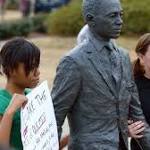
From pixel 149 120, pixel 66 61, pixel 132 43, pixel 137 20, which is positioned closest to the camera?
pixel 66 61

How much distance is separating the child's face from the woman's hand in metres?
0.85

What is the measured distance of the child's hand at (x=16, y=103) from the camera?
3486 millimetres

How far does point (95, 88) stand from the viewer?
12.9ft

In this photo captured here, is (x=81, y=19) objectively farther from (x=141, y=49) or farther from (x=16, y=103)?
(x=16, y=103)

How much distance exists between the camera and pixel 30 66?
3688mm

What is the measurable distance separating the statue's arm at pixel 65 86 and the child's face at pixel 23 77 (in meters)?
0.27

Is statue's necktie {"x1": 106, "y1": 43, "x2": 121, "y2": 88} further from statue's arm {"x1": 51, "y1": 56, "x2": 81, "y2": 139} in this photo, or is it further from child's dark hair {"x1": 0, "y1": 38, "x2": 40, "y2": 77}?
child's dark hair {"x1": 0, "y1": 38, "x2": 40, "y2": 77}

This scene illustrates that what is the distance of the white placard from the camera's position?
3.57 meters

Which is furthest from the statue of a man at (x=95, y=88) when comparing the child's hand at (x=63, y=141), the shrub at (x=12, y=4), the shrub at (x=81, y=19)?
the shrub at (x=12, y=4)

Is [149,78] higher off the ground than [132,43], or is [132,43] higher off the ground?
[149,78]

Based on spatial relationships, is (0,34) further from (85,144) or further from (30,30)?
(85,144)

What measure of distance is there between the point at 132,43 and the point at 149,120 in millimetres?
14956

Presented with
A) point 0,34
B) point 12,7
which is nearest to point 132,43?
point 0,34

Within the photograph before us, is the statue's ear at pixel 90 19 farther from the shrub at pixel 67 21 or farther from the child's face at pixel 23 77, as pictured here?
the shrub at pixel 67 21
